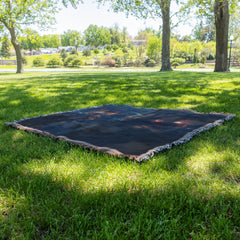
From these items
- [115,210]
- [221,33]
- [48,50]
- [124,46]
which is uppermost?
[48,50]

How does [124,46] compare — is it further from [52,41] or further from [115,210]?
[115,210]

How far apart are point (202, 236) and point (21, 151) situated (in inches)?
76.9

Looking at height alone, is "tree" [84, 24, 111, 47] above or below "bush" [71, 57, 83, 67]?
above

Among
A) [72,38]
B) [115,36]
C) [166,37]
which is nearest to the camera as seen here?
[166,37]

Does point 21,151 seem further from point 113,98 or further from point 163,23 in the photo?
point 163,23

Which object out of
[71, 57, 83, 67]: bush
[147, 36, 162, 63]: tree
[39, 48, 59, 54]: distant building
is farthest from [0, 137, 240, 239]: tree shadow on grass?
[39, 48, 59, 54]: distant building

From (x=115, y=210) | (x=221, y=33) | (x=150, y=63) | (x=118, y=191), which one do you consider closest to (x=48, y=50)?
(x=150, y=63)

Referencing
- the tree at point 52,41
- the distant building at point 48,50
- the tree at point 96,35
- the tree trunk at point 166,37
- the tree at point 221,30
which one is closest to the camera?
the tree at point 221,30

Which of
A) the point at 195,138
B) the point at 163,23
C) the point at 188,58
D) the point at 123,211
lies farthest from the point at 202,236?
the point at 188,58

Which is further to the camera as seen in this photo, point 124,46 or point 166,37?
point 124,46

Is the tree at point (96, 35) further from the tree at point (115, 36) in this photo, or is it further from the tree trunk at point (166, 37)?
the tree trunk at point (166, 37)

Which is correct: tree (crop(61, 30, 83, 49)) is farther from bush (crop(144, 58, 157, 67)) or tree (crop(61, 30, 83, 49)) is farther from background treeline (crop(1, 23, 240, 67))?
bush (crop(144, 58, 157, 67))

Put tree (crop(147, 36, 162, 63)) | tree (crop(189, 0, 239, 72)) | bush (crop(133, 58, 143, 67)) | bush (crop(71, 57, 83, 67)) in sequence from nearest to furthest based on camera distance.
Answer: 1. tree (crop(189, 0, 239, 72))
2. bush (crop(71, 57, 83, 67))
3. bush (crop(133, 58, 143, 67))
4. tree (crop(147, 36, 162, 63))

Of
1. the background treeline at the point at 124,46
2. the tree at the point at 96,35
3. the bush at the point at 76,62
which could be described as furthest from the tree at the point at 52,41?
the bush at the point at 76,62
